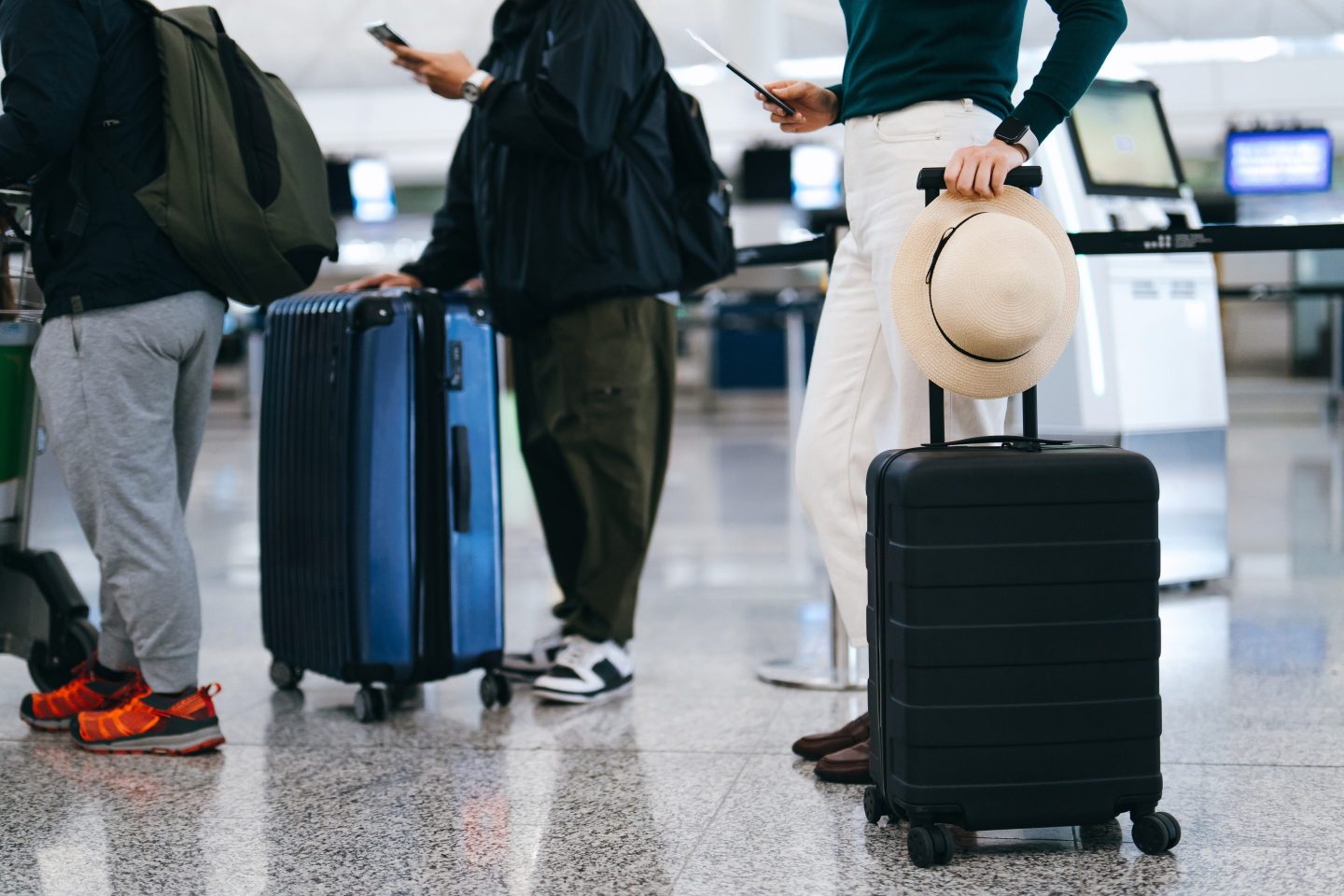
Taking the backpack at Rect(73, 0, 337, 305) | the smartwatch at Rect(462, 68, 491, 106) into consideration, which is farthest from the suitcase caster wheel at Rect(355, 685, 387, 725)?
the smartwatch at Rect(462, 68, 491, 106)

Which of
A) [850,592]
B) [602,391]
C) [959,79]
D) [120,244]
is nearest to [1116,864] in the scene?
[850,592]

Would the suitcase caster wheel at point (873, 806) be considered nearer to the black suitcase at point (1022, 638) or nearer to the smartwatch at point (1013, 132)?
the black suitcase at point (1022, 638)

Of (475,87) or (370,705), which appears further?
(475,87)

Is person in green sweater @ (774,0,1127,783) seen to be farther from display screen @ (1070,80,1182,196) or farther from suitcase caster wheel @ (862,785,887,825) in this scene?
display screen @ (1070,80,1182,196)

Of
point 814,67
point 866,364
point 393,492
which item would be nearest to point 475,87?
point 393,492

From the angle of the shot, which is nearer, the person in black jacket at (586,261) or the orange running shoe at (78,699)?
the orange running shoe at (78,699)

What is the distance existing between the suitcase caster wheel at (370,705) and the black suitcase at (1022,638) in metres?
1.19

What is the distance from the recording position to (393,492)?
252 cm

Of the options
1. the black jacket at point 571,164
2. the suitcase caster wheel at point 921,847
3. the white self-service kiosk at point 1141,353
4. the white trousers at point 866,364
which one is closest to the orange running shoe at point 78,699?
the black jacket at point 571,164

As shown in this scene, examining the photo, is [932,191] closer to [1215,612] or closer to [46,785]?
[46,785]

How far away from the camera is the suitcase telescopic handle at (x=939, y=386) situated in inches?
71.3

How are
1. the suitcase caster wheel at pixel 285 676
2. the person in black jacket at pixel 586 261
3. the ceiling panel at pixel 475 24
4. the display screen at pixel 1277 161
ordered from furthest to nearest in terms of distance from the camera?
1. the ceiling panel at pixel 475 24
2. the display screen at pixel 1277 161
3. the suitcase caster wheel at pixel 285 676
4. the person in black jacket at pixel 586 261

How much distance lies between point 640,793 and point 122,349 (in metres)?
1.15

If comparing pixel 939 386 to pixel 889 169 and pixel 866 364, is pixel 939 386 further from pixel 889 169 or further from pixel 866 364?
pixel 889 169
